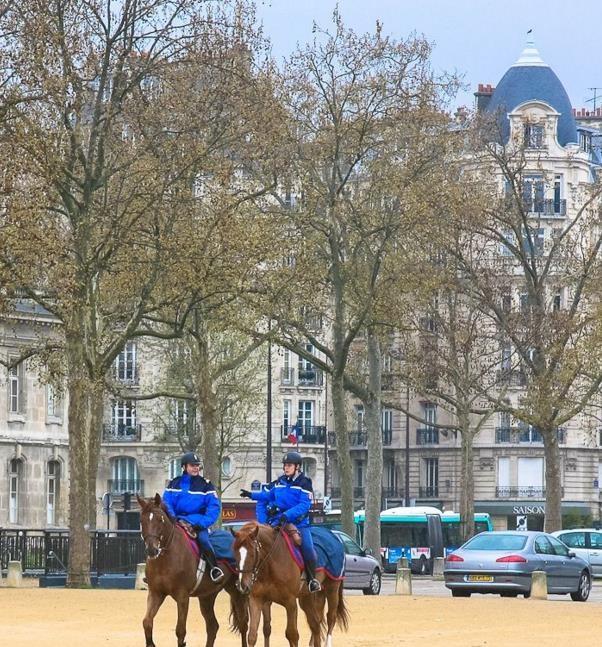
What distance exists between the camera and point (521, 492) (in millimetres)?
113438

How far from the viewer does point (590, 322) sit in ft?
201

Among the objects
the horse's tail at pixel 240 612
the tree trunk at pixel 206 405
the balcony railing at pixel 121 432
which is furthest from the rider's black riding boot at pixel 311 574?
the balcony railing at pixel 121 432

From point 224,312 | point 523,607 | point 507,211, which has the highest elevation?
point 507,211

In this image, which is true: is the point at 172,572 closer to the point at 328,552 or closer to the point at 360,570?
the point at 328,552

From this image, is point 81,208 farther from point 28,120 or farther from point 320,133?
point 320,133

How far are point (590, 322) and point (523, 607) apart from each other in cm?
2730

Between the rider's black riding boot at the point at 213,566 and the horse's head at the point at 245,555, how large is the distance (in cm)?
127

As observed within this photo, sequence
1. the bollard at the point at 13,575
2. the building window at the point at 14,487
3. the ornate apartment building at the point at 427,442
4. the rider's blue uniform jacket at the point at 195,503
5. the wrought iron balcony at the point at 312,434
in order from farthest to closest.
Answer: the wrought iron balcony at the point at 312,434 → the ornate apartment building at the point at 427,442 → the building window at the point at 14,487 → the bollard at the point at 13,575 → the rider's blue uniform jacket at the point at 195,503

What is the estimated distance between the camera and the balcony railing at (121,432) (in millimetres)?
108875

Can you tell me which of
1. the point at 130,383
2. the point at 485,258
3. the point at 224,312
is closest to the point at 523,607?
the point at 224,312

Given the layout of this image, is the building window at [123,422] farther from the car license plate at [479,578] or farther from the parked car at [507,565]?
the car license plate at [479,578]

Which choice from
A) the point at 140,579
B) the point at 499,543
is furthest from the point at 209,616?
the point at 499,543

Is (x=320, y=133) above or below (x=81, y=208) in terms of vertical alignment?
above

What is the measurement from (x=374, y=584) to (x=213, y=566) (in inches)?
950
